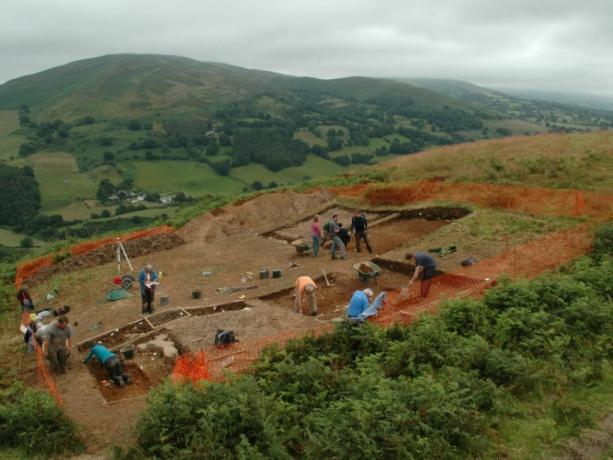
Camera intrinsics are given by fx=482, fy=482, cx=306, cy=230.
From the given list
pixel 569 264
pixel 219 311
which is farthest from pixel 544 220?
pixel 219 311

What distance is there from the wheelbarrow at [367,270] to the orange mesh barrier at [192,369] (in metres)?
6.50

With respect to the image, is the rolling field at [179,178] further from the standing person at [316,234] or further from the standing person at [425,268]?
the standing person at [425,268]

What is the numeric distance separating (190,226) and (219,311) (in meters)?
10.6

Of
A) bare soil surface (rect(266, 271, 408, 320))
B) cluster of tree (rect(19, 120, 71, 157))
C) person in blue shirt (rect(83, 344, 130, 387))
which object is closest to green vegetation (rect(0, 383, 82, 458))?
person in blue shirt (rect(83, 344, 130, 387))

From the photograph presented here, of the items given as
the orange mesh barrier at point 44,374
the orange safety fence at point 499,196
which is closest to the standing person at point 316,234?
the orange safety fence at point 499,196

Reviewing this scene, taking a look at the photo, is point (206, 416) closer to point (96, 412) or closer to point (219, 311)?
point (96, 412)

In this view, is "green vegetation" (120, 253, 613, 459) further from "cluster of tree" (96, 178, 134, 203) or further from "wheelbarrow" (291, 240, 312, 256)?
"cluster of tree" (96, 178, 134, 203)

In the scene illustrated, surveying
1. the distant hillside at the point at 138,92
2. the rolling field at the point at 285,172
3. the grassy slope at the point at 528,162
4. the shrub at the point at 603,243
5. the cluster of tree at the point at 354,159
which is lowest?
the rolling field at the point at 285,172

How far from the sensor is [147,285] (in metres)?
13.5

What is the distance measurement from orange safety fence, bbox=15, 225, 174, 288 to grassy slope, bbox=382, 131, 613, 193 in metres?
13.6

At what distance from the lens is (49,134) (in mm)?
113938

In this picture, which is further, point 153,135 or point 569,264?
point 153,135

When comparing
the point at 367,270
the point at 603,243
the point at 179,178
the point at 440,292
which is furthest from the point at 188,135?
the point at 603,243

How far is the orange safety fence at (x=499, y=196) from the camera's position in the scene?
17188 mm
